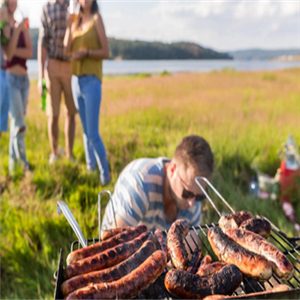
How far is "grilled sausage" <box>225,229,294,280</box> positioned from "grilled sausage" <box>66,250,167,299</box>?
16.4 inches

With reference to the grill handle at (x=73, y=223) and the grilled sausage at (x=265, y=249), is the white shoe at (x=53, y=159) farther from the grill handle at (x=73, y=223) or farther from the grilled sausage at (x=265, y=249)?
the grilled sausage at (x=265, y=249)

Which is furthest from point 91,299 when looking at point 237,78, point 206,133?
point 237,78

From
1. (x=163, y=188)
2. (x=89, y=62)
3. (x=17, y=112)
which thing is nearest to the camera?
(x=163, y=188)

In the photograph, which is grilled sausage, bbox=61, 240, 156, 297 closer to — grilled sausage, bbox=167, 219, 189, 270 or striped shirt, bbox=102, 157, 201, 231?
grilled sausage, bbox=167, 219, 189, 270

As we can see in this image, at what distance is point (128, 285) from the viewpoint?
53.6 inches

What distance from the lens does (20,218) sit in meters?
3.78

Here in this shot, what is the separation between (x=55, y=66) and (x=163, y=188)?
127 inches

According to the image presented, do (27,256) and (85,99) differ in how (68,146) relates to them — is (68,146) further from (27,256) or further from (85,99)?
(27,256)

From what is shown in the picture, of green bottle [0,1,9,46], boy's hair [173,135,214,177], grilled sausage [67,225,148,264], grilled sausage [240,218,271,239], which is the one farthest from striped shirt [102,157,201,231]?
green bottle [0,1,9,46]

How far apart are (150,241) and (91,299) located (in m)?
0.42

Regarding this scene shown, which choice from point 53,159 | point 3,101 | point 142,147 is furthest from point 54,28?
point 142,147

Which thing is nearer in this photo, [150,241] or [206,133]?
[150,241]

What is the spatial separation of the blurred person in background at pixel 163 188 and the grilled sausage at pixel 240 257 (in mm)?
812

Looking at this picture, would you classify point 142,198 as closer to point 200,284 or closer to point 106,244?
point 106,244
